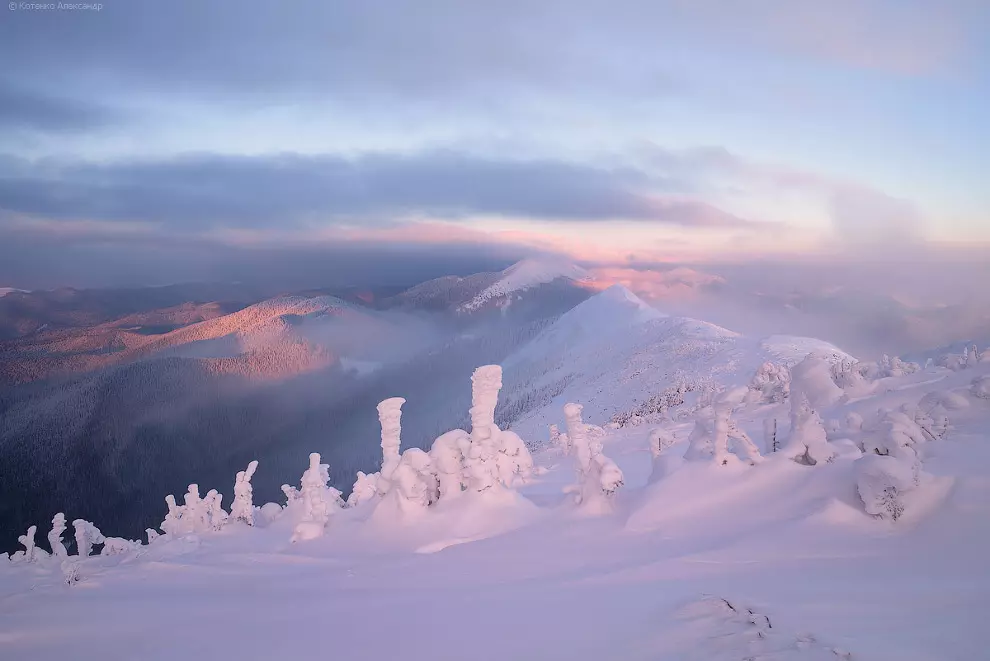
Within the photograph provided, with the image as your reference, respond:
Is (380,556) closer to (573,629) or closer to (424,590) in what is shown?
(424,590)

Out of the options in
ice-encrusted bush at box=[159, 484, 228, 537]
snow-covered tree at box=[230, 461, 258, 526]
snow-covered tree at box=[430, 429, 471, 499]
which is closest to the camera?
snow-covered tree at box=[430, 429, 471, 499]

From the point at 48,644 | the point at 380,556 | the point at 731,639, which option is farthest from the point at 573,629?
the point at 48,644

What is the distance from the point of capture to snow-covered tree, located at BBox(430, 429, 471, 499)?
18531 mm

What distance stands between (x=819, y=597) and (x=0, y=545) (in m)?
140

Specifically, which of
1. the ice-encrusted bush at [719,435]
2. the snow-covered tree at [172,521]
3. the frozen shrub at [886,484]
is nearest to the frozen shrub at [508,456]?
the ice-encrusted bush at [719,435]

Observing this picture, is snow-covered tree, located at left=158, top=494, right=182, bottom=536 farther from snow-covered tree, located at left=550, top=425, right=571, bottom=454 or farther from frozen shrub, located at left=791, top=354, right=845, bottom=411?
frozen shrub, located at left=791, top=354, right=845, bottom=411

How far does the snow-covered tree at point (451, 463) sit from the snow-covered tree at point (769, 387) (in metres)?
32.0

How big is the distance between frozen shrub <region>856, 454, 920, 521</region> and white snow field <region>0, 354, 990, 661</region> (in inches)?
1.6

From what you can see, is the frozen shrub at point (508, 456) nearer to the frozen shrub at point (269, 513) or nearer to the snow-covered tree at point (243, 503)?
the snow-covered tree at point (243, 503)

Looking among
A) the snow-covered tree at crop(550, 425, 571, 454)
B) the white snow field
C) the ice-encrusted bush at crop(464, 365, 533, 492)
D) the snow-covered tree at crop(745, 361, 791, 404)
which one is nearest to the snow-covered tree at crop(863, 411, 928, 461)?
the white snow field

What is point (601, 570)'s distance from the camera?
11.6 metres

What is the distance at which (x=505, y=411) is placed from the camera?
137 metres

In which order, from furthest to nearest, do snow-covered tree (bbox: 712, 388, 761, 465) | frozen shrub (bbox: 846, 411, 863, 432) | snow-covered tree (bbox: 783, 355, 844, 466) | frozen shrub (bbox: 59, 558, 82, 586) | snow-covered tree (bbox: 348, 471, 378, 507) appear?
snow-covered tree (bbox: 348, 471, 378, 507)
frozen shrub (bbox: 846, 411, 863, 432)
frozen shrub (bbox: 59, 558, 82, 586)
snow-covered tree (bbox: 712, 388, 761, 465)
snow-covered tree (bbox: 783, 355, 844, 466)

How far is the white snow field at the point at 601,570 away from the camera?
798 cm
